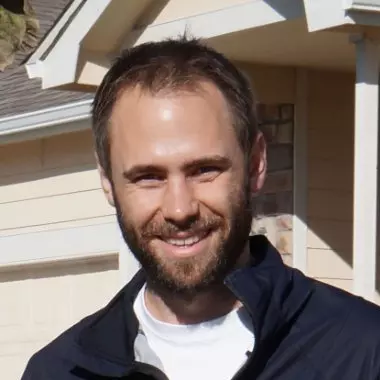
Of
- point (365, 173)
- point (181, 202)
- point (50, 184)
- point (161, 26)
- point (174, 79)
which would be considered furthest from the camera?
point (50, 184)

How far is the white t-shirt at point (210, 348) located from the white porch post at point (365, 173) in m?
3.16

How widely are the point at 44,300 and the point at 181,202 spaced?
23.8 feet

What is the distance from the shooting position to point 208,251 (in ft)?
9.18

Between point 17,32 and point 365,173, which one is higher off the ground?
point 365,173

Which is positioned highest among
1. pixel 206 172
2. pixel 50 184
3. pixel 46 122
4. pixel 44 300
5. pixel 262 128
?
pixel 206 172

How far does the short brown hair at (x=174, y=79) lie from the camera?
9.43 feet

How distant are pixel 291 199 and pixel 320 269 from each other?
1.52 feet

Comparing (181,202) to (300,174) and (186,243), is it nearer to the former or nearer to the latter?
(186,243)

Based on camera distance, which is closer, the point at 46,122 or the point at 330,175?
the point at 330,175

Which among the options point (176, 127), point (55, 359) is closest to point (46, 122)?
point (55, 359)

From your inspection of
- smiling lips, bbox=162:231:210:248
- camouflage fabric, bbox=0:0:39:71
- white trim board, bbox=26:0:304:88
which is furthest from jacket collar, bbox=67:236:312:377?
camouflage fabric, bbox=0:0:39:71

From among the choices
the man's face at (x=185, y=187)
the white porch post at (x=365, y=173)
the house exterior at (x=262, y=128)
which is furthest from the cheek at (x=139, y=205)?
the white porch post at (x=365, y=173)

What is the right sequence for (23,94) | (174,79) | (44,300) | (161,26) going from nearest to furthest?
(174,79) → (161,26) → (44,300) → (23,94)

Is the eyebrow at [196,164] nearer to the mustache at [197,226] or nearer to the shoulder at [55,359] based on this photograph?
the mustache at [197,226]
